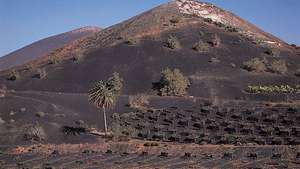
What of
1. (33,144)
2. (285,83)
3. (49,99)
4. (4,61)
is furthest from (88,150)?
(4,61)

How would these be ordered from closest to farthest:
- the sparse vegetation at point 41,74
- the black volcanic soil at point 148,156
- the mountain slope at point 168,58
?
the black volcanic soil at point 148,156 < the mountain slope at point 168,58 < the sparse vegetation at point 41,74

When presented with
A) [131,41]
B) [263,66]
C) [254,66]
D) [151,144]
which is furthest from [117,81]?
[151,144]

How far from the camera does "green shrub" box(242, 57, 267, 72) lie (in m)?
97.1

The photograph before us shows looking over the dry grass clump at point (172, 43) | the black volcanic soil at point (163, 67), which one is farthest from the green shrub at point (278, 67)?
the dry grass clump at point (172, 43)

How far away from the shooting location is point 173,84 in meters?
86.3

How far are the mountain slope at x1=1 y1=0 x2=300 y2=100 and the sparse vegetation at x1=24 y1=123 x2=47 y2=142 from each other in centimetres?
2715

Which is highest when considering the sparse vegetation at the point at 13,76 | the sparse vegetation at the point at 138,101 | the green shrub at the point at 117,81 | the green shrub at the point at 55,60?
the green shrub at the point at 55,60

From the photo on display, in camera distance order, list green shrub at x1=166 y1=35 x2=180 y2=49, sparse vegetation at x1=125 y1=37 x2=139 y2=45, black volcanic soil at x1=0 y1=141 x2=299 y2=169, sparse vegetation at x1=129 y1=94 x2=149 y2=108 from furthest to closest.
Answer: sparse vegetation at x1=125 y1=37 x2=139 y2=45
green shrub at x1=166 y1=35 x2=180 y2=49
sparse vegetation at x1=129 y1=94 x2=149 y2=108
black volcanic soil at x1=0 y1=141 x2=299 y2=169

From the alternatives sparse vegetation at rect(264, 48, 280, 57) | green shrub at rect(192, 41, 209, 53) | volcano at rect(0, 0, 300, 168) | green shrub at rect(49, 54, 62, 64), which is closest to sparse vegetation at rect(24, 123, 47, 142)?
volcano at rect(0, 0, 300, 168)

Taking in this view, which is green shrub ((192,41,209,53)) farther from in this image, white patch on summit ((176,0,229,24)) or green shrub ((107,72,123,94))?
white patch on summit ((176,0,229,24))

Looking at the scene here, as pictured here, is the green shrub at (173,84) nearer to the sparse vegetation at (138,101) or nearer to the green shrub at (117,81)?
the sparse vegetation at (138,101)

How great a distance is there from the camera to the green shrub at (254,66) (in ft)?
319

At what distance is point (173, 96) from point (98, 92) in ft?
70.9

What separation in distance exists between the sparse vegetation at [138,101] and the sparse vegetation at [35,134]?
17.8 m
